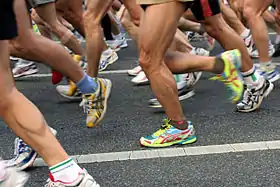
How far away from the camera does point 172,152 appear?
385 centimetres

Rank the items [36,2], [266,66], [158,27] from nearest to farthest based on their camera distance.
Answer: [158,27] → [36,2] → [266,66]

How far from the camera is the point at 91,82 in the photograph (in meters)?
4.19

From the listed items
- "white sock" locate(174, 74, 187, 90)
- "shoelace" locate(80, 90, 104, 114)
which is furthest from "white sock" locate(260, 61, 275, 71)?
"shoelace" locate(80, 90, 104, 114)

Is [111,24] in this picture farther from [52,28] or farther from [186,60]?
[186,60]

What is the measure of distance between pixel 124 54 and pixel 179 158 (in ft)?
15.1

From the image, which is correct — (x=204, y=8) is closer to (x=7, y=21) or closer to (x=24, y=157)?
(x=24, y=157)

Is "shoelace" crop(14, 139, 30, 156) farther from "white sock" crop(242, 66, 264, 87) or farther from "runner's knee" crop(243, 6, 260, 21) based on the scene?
"runner's knee" crop(243, 6, 260, 21)

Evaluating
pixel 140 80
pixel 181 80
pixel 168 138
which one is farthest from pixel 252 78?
pixel 140 80

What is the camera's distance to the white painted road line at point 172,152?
3771 millimetres

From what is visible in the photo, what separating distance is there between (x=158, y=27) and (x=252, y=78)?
4.24 ft

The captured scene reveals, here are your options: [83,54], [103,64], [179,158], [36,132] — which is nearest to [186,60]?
[179,158]

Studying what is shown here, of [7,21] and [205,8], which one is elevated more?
[7,21]

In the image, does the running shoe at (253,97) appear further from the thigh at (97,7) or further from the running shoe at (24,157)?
the running shoe at (24,157)

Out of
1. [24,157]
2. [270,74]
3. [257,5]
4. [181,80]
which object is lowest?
[270,74]
